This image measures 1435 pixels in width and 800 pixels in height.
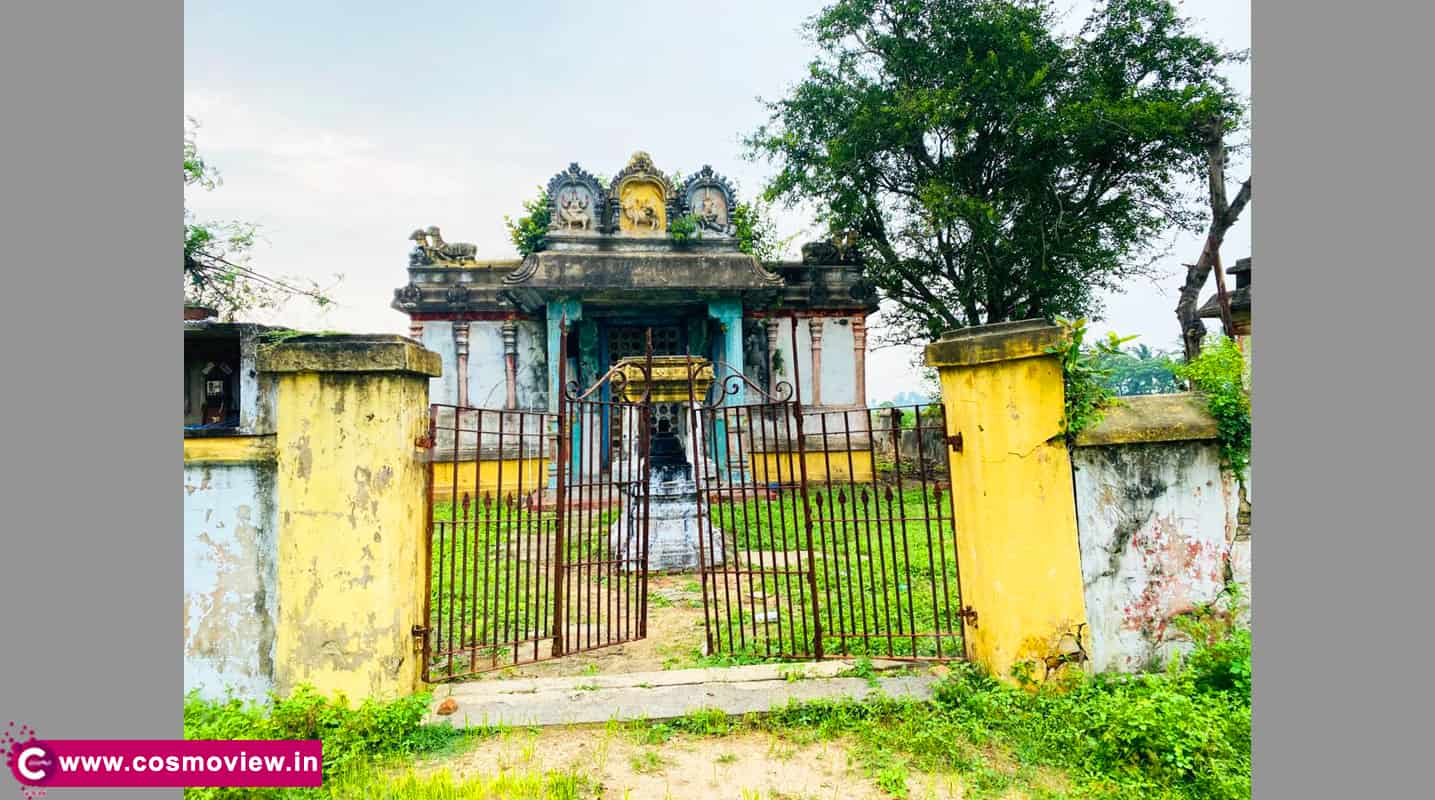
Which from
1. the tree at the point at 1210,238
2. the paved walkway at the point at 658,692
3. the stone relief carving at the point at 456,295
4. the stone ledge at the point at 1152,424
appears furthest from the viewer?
the stone relief carving at the point at 456,295

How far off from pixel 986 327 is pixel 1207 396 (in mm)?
1298

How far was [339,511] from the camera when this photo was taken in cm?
350

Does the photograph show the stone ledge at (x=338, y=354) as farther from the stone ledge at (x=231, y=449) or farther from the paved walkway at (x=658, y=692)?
the paved walkway at (x=658, y=692)

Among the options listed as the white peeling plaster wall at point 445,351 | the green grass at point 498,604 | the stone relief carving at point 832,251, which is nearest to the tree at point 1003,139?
the stone relief carving at point 832,251

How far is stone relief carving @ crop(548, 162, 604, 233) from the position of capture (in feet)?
43.0

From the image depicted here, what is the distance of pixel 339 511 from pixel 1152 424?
4.31 m

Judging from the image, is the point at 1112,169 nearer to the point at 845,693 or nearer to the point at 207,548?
the point at 845,693

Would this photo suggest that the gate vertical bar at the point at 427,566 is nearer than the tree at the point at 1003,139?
Yes

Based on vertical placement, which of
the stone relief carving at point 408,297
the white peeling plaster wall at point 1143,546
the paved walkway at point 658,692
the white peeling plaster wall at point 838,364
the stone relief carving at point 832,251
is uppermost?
the stone relief carving at point 832,251

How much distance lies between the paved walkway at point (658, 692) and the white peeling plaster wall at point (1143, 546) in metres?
1.04

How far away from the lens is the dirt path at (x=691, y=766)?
295cm

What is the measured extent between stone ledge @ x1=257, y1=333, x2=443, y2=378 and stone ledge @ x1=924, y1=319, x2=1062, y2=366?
3.01m
